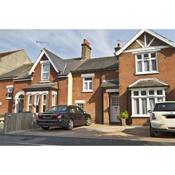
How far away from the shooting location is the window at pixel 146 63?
18703 millimetres

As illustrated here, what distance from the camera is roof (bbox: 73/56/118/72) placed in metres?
22.6

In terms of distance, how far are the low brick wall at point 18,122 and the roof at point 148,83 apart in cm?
822

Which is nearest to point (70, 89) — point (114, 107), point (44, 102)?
point (44, 102)

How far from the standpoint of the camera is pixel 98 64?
2423 centimetres

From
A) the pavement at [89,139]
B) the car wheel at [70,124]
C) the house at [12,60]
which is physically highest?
the house at [12,60]

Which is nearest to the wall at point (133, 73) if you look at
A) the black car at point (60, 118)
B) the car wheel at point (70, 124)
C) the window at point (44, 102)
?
the black car at point (60, 118)

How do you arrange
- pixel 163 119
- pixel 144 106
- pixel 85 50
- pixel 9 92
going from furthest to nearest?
pixel 85 50
pixel 9 92
pixel 144 106
pixel 163 119

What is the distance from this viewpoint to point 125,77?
19.5 meters

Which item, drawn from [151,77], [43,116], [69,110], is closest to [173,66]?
[151,77]

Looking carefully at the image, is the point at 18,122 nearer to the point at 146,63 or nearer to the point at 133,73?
the point at 133,73

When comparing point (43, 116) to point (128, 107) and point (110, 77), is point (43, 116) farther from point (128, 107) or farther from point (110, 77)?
point (110, 77)

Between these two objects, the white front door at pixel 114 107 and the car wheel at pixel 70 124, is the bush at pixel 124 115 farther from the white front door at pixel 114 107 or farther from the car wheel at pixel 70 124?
the car wheel at pixel 70 124

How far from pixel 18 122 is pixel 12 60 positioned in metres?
20.1

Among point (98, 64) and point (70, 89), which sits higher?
point (98, 64)
